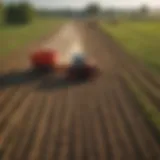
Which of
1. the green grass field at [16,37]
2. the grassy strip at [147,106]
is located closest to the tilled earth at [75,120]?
the grassy strip at [147,106]

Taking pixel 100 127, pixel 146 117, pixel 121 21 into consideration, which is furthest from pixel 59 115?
pixel 121 21

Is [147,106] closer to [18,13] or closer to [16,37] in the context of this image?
[16,37]

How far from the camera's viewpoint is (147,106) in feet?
47.4

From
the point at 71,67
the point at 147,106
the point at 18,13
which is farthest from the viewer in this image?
the point at 18,13

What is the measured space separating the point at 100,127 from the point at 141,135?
Answer: 151 centimetres

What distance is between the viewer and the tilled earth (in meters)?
9.94

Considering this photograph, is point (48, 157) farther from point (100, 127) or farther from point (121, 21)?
point (121, 21)

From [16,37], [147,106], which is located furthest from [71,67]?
[16,37]

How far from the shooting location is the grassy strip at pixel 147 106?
12.8 metres

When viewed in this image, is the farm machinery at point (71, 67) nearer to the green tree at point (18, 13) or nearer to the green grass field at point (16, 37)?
the green grass field at point (16, 37)

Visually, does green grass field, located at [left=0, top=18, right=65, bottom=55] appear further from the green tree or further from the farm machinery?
the farm machinery

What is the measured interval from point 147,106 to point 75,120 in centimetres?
358

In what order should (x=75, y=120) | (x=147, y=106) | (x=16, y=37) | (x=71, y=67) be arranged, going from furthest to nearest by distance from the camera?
1. (x=16, y=37)
2. (x=71, y=67)
3. (x=147, y=106)
4. (x=75, y=120)

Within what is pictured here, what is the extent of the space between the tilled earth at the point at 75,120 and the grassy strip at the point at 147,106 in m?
0.27
